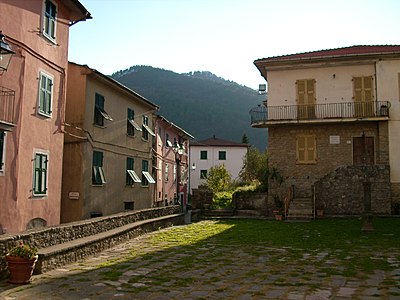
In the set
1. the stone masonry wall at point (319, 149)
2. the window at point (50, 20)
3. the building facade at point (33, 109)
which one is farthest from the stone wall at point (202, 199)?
the window at point (50, 20)

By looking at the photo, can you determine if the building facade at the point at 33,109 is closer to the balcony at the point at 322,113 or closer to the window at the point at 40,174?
the window at the point at 40,174

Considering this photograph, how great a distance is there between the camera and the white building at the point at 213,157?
2270 inches

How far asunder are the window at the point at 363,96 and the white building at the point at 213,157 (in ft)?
112

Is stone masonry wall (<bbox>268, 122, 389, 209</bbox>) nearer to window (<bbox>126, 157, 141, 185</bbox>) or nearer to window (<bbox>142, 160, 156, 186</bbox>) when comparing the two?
window (<bbox>142, 160, 156, 186</bbox>)

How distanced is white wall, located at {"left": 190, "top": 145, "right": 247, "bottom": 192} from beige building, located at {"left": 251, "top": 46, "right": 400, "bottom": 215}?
1278 inches

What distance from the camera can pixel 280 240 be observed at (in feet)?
47.7

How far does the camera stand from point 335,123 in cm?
2414

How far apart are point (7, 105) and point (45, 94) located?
231 cm

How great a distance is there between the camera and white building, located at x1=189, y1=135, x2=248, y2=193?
57.7 m

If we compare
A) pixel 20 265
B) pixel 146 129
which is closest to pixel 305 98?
pixel 146 129

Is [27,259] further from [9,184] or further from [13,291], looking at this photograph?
[9,184]

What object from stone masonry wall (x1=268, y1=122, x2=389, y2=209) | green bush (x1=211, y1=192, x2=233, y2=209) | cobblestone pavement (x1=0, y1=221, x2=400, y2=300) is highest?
stone masonry wall (x1=268, y1=122, x2=389, y2=209)

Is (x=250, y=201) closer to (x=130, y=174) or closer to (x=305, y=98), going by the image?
(x=305, y=98)

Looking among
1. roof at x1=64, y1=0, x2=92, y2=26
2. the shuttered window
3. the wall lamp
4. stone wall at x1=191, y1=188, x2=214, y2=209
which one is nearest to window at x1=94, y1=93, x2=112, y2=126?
roof at x1=64, y1=0, x2=92, y2=26
